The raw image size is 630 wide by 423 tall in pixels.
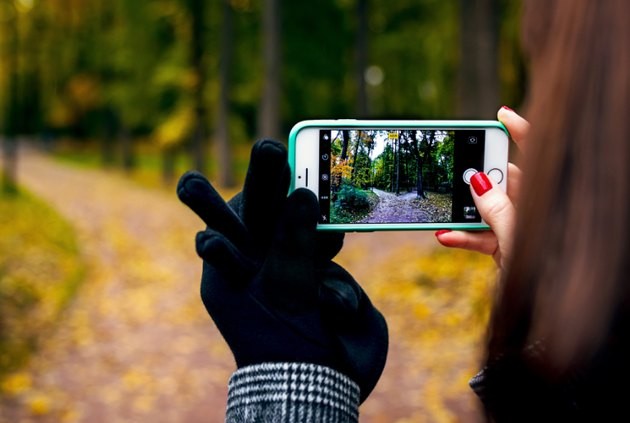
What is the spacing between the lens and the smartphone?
1.68 metres

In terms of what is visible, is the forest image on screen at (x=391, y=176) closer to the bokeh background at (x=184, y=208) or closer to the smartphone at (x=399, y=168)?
the smartphone at (x=399, y=168)

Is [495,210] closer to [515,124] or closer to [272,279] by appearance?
[515,124]

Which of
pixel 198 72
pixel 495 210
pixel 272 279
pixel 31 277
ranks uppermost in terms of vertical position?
pixel 495 210

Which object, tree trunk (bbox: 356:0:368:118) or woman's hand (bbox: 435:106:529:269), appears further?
tree trunk (bbox: 356:0:368:118)

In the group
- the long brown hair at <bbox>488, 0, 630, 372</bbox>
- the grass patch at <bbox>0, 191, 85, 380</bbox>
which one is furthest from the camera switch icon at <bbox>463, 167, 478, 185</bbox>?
the grass patch at <bbox>0, 191, 85, 380</bbox>

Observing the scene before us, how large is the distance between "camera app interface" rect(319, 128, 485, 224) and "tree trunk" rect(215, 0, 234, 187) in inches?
719

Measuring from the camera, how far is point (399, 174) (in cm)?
177

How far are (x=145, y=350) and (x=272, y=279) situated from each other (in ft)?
19.3

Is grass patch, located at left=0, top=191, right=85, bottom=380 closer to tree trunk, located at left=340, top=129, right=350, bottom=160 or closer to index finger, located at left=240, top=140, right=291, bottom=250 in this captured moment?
tree trunk, located at left=340, top=129, right=350, bottom=160

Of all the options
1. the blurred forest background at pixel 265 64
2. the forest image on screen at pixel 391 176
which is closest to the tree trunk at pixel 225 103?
the blurred forest background at pixel 265 64

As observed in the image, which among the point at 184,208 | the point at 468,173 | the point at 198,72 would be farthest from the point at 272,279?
the point at 198,72

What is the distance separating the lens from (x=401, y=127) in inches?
67.2

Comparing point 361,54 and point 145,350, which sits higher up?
point 361,54

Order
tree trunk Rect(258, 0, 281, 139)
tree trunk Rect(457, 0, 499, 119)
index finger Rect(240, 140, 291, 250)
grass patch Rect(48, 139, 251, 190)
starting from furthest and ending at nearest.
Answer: grass patch Rect(48, 139, 251, 190) → tree trunk Rect(258, 0, 281, 139) → tree trunk Rect(457, 0, 499, 119) → index finger Rect(240, 140, 291, 250)
